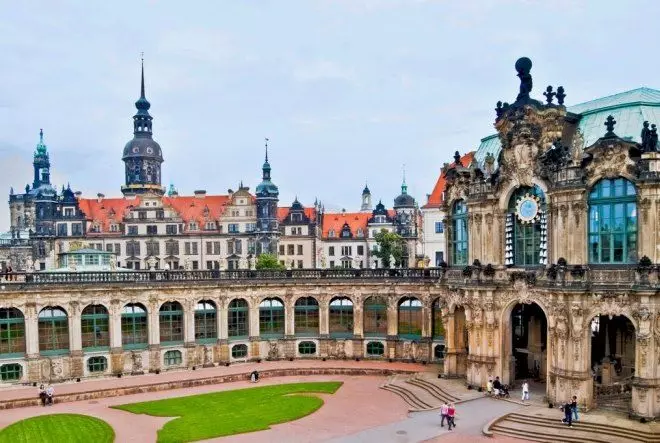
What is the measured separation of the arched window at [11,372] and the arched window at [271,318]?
19.5 meters

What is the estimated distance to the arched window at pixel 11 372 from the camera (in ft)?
143

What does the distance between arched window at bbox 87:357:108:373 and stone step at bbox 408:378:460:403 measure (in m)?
24.9

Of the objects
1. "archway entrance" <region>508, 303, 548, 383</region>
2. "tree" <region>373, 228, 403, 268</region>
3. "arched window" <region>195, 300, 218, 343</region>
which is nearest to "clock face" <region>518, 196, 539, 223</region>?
"archway entrance" <region>508, 303, 548, 383</region>

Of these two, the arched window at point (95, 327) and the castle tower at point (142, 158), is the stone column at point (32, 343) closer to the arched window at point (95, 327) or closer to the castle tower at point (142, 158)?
the arched window at point (95, 327)

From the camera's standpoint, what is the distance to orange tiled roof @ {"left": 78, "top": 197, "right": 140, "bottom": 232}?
10475 cm

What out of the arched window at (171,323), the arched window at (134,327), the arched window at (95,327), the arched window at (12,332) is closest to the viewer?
the arched window at (12,332)

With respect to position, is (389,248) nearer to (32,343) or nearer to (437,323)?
(437,323)

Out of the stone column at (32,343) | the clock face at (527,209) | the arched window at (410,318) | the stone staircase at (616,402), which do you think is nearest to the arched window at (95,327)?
the stone column at (32,343)

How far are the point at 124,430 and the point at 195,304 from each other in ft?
57.0

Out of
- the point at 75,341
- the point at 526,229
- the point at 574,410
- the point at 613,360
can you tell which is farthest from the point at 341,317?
the point at 574,410

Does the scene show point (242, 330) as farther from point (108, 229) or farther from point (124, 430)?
point (108, 229)

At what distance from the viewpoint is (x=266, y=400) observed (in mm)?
39375

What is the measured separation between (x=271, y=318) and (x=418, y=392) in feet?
57.1

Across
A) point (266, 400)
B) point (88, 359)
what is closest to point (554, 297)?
point (266, 400)
